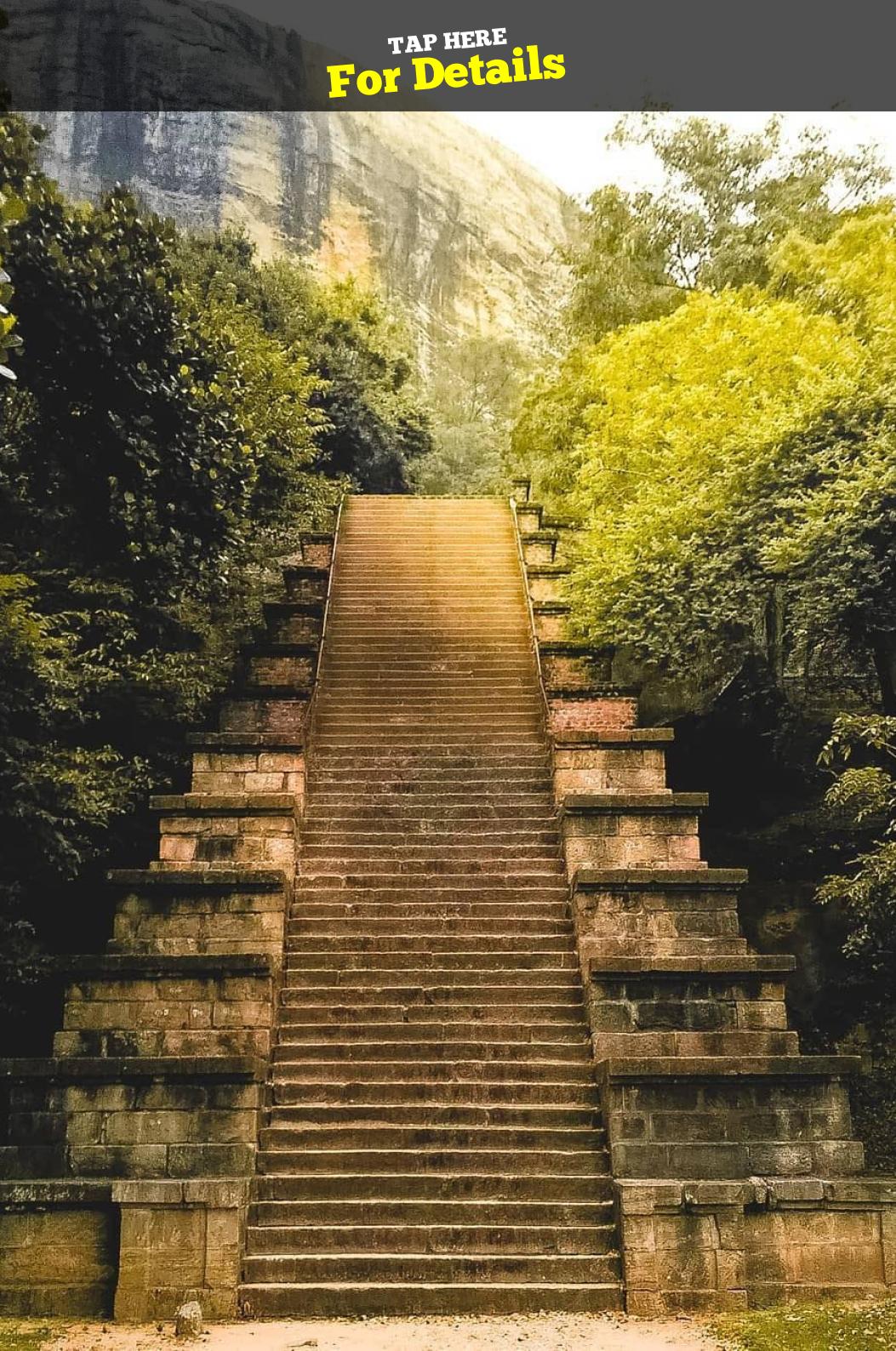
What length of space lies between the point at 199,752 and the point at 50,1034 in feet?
9.34

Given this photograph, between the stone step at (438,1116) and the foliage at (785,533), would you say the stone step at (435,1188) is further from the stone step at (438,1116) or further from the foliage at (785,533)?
the foliage at (785,533)

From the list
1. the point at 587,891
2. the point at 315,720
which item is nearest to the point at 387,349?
the point at 315,720

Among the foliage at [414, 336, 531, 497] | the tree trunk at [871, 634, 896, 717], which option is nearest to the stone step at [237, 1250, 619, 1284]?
the tree trunk at [871, 634, 896, 717]

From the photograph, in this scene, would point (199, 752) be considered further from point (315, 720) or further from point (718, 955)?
point (718, 955)

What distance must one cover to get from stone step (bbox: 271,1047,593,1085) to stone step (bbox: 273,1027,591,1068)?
6 centimetres

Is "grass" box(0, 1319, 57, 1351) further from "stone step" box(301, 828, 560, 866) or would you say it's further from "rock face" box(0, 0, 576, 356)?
"rock face" box(0, 0, 576, 356)

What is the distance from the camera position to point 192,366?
10352mm

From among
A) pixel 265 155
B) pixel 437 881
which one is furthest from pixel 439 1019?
pixel 265 155

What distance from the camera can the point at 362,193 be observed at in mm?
48938

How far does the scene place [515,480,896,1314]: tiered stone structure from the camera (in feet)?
20.7

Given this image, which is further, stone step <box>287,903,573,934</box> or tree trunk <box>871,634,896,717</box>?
tree trunk <box>871,634,896,717</box>

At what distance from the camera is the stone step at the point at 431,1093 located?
7504mm

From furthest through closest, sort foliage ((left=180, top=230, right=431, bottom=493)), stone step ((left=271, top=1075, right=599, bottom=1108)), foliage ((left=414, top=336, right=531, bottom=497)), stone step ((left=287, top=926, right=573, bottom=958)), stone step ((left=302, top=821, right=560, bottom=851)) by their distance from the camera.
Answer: foliage ((left=414, top=336, right=531, bottom=497)), foliage ((left=180, top=230, right=431, bottom=493)), stone step ((left=302, top=821, right=560, bottom=851)), stone step ((left=287, top=926, right=573, bottom=958)), stone step ((left=271, top=1075, right=599, bottom=1108))

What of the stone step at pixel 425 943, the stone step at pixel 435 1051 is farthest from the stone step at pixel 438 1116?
the stone step at pixel 425 943
